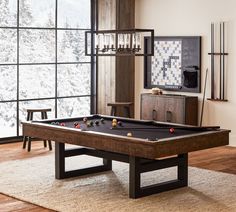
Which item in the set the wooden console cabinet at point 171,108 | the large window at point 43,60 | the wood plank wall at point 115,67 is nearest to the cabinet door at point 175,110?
the wooden console cabinet at point 171,108

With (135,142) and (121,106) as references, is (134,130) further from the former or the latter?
(121,106)

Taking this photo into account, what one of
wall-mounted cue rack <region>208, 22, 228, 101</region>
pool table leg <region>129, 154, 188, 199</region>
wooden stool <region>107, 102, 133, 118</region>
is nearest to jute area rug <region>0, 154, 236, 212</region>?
pool table leg <region>129, 154, 188, 199</region>

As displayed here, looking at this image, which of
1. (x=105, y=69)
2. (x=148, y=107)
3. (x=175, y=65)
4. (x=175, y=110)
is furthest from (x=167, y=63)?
(x=105, y=69)

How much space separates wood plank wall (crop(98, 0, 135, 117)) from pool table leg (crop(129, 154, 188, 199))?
12.3ft

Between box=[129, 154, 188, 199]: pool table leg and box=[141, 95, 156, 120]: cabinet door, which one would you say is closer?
box=[129, 154, 188, 199]: pool table leg

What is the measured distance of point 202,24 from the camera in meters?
9.18

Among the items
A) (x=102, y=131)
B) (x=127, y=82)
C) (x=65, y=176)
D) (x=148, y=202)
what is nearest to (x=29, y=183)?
(x=65, y=176)

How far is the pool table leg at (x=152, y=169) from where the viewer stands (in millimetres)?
5781

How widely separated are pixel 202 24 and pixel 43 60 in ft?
8.39

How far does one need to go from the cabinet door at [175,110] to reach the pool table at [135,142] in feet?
7.15

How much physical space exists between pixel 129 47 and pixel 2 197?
1.95 m

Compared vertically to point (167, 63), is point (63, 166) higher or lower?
lower

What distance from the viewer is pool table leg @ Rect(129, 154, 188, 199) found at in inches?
228

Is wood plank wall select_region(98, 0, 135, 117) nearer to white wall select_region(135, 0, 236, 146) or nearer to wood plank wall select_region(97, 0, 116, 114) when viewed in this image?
wood plank wall select_region(97, 0, 116, 114)
